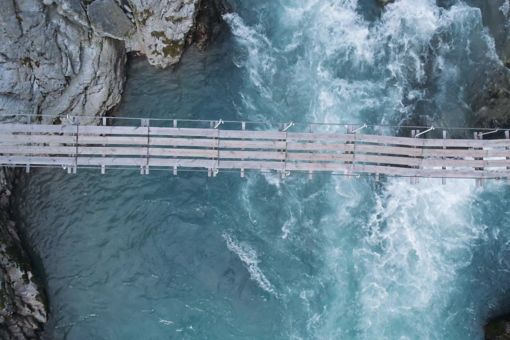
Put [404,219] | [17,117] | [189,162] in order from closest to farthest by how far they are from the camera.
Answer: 1. [189,162]
2. [17,117]
3. [404,219]

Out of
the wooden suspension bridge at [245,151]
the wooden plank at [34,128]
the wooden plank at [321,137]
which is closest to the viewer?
the wooden plank at [34,128]

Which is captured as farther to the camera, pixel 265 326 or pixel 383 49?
pixel 383 49

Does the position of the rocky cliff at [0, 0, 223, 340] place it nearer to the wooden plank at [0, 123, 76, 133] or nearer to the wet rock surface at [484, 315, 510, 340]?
the wooden plank at [0, 123, 76, 133]

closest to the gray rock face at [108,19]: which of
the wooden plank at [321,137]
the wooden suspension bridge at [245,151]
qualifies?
the wooden suspension bridge at [245,151]

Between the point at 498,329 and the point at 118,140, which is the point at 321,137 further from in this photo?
the point at 498,329

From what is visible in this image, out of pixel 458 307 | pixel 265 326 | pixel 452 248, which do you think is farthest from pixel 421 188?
pixel 265 326

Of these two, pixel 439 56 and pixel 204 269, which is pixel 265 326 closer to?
pixel 204 269

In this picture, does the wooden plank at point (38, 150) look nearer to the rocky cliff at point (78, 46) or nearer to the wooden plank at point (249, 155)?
the rocky cliff at point (78, 46)

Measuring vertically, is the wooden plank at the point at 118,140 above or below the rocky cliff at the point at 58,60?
below
